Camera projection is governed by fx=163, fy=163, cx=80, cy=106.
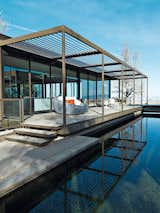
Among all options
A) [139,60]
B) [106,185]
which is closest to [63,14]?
[106,185]

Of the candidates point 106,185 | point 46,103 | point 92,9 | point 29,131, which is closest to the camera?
point 106,185

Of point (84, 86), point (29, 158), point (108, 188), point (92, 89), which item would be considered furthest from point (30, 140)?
point (92, 89)

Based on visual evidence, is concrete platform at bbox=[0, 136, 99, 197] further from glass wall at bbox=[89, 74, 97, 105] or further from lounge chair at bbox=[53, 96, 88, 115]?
glass wall at bbox=[89, 74, 97, 105]

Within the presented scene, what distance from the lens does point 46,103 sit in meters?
8.47

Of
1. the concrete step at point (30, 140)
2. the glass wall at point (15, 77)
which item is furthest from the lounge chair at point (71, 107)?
the concrete step at point (30, 140)

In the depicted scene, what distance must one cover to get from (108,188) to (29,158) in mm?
1527

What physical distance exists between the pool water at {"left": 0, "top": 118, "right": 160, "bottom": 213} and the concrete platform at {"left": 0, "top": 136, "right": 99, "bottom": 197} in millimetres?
247

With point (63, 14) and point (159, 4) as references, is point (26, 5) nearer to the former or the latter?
point (63, 14)

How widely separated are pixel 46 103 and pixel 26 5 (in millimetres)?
5993

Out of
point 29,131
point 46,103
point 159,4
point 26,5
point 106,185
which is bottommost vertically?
point 106,185

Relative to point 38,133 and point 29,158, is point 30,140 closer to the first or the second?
point 38,133

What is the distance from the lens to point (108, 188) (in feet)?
8.20

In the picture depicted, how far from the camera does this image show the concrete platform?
7.62 ft

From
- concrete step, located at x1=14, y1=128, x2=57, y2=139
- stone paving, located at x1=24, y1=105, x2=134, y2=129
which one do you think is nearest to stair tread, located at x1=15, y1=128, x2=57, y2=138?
concrete step, located at x1=14, y1=128, x2=57, y2=139
